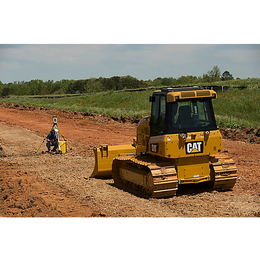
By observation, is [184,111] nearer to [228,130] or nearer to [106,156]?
[106,156]

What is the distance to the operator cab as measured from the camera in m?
8.12

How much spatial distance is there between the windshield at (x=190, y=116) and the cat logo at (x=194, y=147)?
362 mm

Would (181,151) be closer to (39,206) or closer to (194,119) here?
(194,119)

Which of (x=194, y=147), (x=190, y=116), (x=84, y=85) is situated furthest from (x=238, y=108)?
(x=84, y=85)

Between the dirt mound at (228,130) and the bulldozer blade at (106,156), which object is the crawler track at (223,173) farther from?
the dirt mound at (228,130)

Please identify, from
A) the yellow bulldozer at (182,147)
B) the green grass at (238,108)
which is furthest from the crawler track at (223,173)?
the green grass at (238,108)

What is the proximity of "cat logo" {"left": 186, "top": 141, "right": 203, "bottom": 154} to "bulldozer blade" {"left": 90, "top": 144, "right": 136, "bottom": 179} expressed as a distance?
106 inches

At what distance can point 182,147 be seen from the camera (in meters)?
8.08

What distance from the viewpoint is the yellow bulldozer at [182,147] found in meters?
8.02

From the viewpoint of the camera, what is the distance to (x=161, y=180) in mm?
7891

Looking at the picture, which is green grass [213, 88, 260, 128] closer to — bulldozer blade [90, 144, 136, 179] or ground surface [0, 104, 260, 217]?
ground surface [0, 104, 260, 217]

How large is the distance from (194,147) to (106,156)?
3.46 meters

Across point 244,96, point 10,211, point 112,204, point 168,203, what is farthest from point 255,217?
point 244,96

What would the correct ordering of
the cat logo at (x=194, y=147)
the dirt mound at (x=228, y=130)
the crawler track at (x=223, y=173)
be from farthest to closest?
the dirt mound at (x=228, y=130)
the crawler track at (x=223, y=173)
the cat logo at (x=194, y=147)
